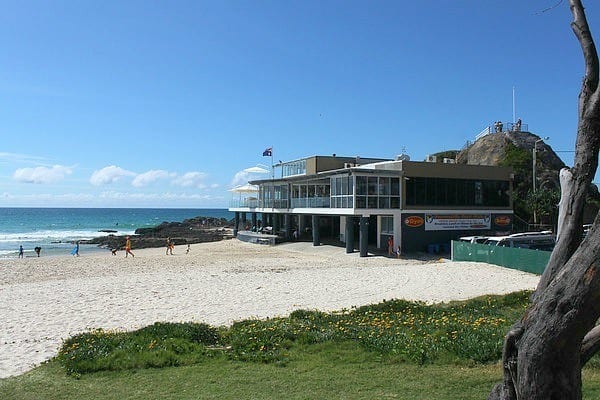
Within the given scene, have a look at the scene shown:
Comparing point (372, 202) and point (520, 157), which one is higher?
point (520, 157)

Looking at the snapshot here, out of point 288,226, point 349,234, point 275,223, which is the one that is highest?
point 275,223

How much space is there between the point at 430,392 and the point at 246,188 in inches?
1923

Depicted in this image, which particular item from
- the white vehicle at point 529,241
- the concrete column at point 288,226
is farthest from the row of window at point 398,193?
the white vehicle at point 529,241

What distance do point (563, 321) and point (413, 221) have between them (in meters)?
32.7

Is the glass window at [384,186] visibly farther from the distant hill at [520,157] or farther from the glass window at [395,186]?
the distant hill at [520,157]

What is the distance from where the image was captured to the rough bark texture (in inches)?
139

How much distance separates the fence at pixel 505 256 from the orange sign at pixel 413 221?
6.31 metres

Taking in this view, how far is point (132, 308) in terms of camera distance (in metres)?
16.8

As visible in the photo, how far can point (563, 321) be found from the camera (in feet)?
11.8

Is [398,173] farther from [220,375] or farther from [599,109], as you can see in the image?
[599,109]

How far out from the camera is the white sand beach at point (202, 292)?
14039mm

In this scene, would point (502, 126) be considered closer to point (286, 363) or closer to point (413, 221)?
point (413, 221)

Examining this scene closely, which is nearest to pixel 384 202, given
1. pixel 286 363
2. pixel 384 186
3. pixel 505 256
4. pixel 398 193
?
pixel 384 186

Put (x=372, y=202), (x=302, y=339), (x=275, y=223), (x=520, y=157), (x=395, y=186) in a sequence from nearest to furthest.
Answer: (x=302, y=339) < (x=372, y=202) < (x=395, y=186) < (x=275, y=223) < (x=520, y=157)
